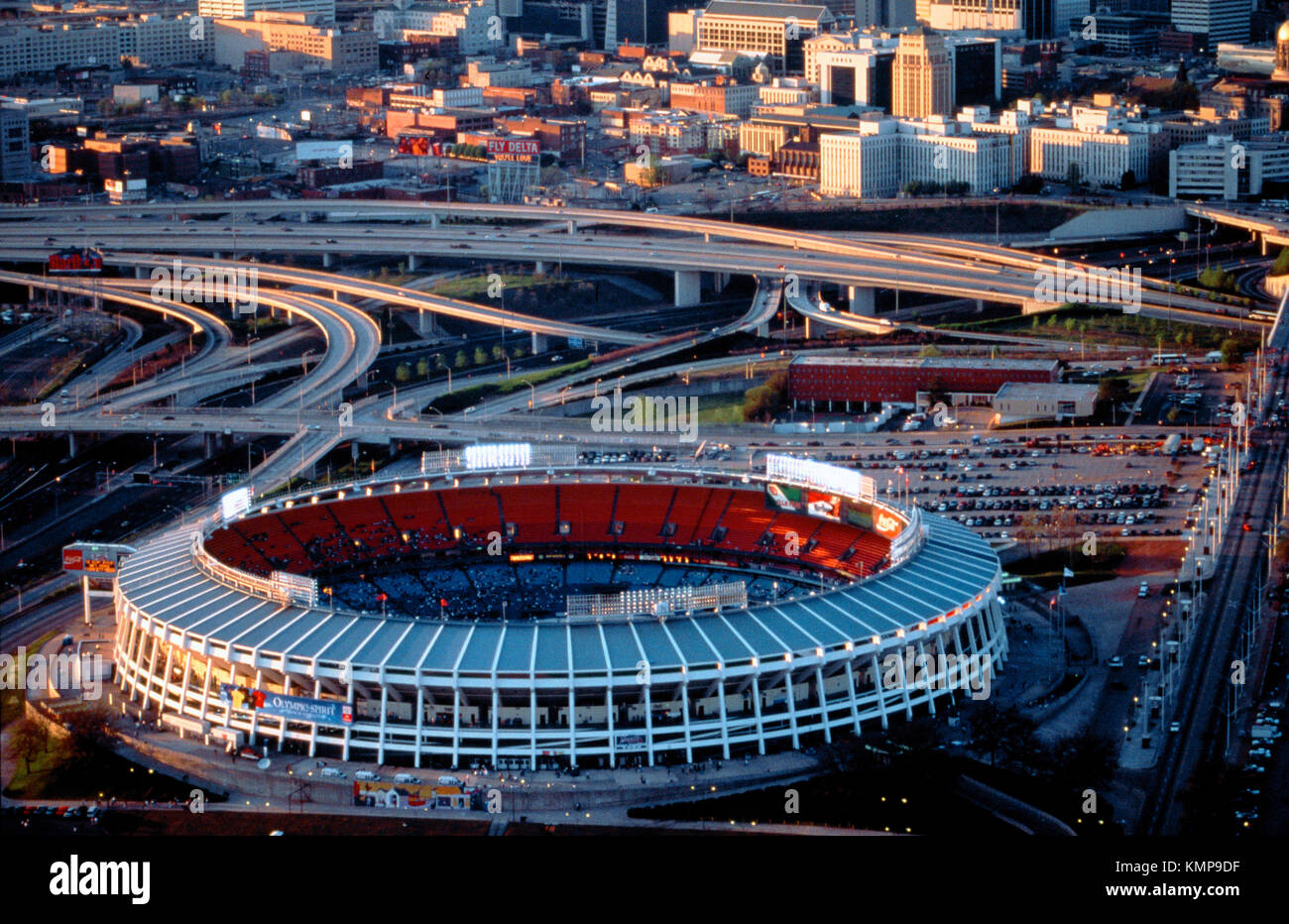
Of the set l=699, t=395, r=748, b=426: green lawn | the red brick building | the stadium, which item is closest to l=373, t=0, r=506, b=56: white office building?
l=699, t=395, r=748, b=426: green lawn

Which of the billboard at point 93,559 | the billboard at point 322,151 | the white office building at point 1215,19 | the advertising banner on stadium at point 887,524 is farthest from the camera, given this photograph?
the white office building at point 1215,19

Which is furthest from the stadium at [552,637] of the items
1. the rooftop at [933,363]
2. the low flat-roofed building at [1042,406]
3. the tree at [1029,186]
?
the tree at [1029,186]

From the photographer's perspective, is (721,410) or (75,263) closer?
(721,410)

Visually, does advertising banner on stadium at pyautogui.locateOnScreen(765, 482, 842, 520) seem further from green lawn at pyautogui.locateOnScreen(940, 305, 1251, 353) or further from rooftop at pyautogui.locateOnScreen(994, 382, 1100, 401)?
green lawn at pyautogui.locateOnScreen(940, 305, 1251, 353)

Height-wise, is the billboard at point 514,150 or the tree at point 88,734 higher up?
the billboard at point 514,150

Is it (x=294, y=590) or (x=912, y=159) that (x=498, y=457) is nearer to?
(x=294, y=590)

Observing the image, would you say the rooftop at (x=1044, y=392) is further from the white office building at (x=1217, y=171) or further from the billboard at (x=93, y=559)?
the white office building at (x=1217, y=171)

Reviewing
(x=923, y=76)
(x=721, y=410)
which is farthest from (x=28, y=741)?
(x=923, y=76)
